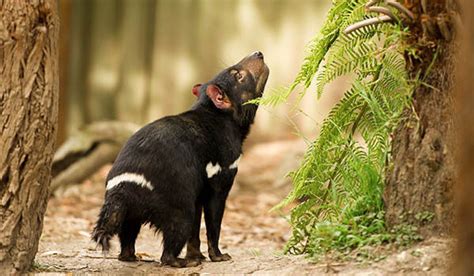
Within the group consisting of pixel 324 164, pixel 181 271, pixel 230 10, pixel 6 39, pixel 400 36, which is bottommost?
pixel 181 271

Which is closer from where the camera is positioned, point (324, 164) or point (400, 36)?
point (400, 36)

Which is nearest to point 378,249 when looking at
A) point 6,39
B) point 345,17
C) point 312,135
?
point 345,17

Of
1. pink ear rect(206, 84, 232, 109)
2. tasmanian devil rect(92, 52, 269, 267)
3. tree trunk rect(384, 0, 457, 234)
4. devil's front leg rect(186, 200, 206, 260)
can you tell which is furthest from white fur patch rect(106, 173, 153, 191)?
tree trunk rect(384, 0, 457, 234)

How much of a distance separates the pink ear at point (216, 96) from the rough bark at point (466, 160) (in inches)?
101

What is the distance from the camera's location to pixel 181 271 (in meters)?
4.30

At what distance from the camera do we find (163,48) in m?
10.0

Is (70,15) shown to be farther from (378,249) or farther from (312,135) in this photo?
(378,249)

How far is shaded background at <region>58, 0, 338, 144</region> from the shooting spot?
10047 millimetres

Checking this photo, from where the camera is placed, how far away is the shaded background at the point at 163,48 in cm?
1005

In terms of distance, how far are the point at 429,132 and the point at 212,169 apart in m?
1.35

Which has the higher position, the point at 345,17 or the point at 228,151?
the point at 345,17

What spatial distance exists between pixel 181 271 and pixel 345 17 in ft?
5.08

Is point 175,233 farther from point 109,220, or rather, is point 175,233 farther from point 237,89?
point 237,89

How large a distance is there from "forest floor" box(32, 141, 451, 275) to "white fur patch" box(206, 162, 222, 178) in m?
0.48
